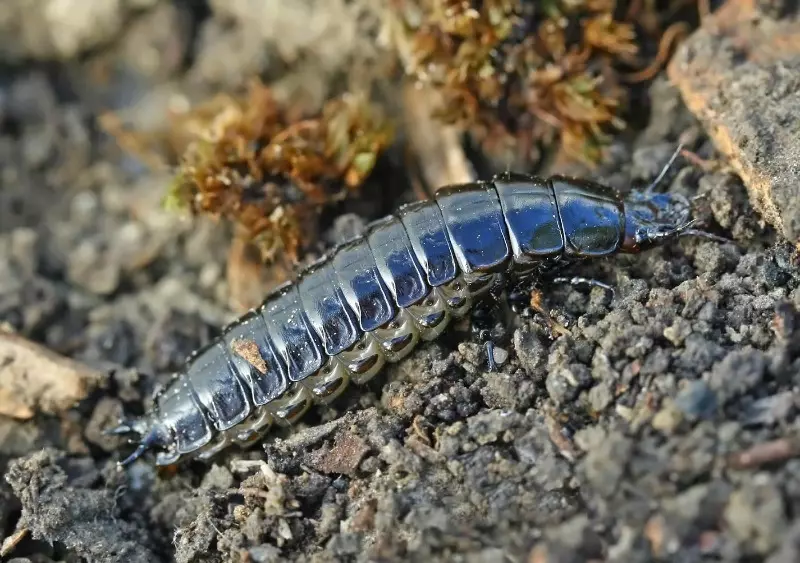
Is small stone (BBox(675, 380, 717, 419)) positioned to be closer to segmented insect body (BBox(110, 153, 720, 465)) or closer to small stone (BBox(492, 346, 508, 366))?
small stone (BBox(492, 346, 508, 366))

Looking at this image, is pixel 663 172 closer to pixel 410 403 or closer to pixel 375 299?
pixel 375 299

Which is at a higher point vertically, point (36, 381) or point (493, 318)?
point (36, 381)

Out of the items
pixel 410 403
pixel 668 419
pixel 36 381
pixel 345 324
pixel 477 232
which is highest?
pixel 36 381

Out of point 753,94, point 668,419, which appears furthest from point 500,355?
point 753,94

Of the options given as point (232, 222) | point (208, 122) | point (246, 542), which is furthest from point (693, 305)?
point (208, 122)

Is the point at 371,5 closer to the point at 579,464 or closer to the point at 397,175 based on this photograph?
the point at 397,175

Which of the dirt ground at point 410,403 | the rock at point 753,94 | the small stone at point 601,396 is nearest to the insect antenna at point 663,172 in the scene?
the dirt ground at point 410,403

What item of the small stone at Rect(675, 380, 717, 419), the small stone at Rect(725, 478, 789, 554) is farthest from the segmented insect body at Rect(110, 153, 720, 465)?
the small stone at Rect(725, 478, 789, 554)

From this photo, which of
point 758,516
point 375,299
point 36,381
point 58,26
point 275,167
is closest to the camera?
A: point 758,516

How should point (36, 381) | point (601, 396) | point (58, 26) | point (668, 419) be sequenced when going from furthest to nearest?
1. point (58, 26)
2. point (36, 381)
3. point (601, 396)
4. point (668, 419)
